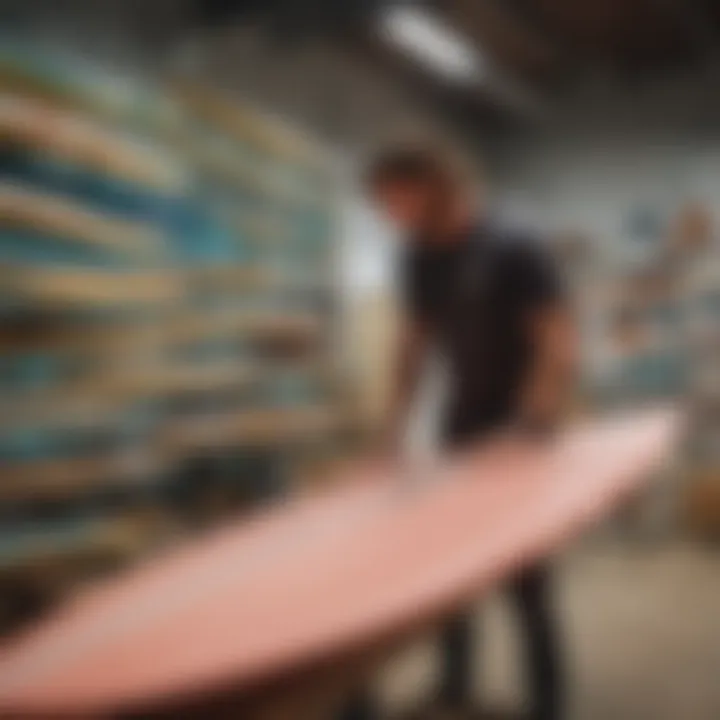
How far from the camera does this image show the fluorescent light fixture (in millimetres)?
803

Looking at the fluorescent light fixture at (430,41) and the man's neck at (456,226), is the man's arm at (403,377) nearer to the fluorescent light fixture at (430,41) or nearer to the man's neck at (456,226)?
the man's neck at (456,226)

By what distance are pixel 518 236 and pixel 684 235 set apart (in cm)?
14

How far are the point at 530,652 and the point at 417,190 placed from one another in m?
0.36

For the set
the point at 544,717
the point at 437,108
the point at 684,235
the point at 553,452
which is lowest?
the point at 544,717

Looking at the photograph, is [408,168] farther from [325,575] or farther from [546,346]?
[325,575]

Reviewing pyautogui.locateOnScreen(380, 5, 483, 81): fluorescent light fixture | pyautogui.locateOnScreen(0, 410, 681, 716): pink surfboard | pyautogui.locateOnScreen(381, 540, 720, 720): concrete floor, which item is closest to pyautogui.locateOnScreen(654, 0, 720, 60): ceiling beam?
pyautogui.locateOnScreen(380, 5, 483, 81): fluorescent light fixture

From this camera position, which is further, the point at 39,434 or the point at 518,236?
the point at 518,236

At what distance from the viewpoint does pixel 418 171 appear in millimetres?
806

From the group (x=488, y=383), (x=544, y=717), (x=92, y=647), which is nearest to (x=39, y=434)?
(x=92, y=647)

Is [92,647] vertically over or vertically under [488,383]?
under

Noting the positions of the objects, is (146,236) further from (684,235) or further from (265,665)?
(684,235)

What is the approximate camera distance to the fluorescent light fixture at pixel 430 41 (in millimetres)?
803

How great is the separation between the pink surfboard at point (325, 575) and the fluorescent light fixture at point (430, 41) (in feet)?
0.95

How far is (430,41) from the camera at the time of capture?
2.65ft
